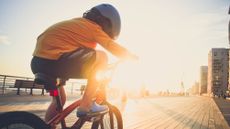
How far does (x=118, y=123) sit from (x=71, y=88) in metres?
25.1

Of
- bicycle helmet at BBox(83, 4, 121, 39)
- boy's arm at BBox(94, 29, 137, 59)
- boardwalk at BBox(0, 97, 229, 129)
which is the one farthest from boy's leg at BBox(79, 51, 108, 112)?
boardwalk at BBox(0, 97, 229, 129)

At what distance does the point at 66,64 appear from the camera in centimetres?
290

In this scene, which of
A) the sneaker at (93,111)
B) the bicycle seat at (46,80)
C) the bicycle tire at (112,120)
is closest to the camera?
the bicycle seat at (46,80)

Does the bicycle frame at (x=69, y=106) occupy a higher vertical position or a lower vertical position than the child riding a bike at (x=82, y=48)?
lower

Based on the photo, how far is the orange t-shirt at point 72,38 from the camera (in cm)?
296

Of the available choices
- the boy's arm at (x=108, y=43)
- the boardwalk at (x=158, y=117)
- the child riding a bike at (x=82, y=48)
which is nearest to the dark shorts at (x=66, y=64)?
the child riding a bike at (x=82, y=48)

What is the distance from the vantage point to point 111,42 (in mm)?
2992

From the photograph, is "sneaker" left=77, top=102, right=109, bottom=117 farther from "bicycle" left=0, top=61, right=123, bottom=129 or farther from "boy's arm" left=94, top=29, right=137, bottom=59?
"boy's arm" left=94, top=29, right=137, bottom=59

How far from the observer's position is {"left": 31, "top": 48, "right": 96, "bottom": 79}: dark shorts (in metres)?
2.89

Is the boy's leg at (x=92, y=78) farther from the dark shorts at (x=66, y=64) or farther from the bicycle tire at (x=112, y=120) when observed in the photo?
the bicycle tire at (x=112, y=120)

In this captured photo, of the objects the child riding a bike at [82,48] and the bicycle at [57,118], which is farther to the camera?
the child riding a bike at [82,48]

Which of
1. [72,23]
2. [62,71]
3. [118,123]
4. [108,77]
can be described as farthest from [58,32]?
[118,123]

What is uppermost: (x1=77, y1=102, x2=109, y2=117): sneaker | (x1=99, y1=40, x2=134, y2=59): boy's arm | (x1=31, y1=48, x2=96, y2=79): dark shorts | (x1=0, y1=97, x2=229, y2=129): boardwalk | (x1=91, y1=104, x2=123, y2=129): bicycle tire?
(x1=99, y1=40, x2=134, y2=59): boy's arm

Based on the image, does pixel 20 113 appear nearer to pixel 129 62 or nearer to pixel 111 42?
pixel 111 42
